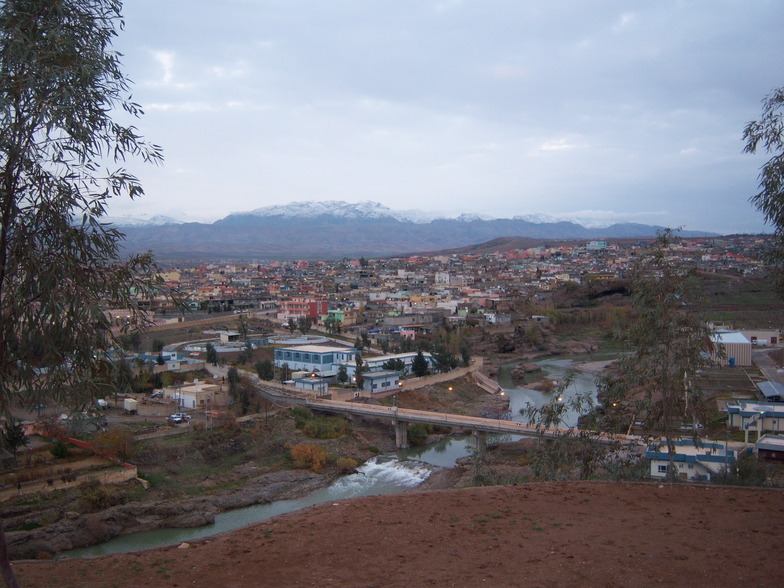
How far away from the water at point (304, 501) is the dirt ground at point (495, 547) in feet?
12.6

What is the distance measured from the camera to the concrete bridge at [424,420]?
13.0 metres

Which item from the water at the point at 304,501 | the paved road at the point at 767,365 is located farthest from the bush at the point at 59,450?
the paved road at the point at 767,365

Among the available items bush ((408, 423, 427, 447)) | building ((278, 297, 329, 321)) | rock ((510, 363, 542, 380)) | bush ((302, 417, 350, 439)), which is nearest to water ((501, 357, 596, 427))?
rock ((510, 363, 542, 380))

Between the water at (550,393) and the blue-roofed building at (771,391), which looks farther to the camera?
the water at (550,393)

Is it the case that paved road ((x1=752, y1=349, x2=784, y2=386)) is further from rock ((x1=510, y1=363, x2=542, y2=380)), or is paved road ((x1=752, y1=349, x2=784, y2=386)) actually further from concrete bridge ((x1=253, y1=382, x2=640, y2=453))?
concrete bridge ((x1=253, y1=382, x2=640, y2=453))

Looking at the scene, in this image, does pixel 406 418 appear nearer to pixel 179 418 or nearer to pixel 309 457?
pixel 309 457

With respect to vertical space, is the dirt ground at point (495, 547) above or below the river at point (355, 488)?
above

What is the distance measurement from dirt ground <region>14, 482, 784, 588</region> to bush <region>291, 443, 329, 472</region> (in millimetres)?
7485

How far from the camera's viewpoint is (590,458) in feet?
22.1

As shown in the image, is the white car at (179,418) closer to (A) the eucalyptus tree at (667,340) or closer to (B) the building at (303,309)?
(A) the eucalyptus tree at (667,340)

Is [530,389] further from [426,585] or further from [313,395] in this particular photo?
[426,585]

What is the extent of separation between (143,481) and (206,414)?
295cm

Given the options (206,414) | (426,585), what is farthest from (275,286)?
(426,585)

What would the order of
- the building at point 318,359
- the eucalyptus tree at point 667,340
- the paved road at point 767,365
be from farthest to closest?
the building at point 318,359 < the paved road at point 767,365 < the eucalyptus tree at point 667,340
